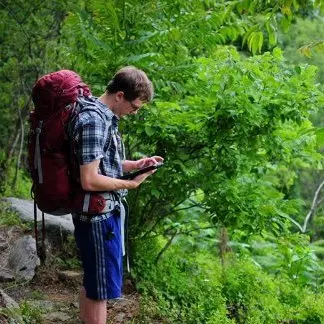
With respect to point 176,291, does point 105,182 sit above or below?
above

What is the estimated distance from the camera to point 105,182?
2.97m

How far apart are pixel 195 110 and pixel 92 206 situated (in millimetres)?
1616

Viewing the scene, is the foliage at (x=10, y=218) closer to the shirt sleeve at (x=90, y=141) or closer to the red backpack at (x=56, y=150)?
the red backpack at (x=56, y=150)

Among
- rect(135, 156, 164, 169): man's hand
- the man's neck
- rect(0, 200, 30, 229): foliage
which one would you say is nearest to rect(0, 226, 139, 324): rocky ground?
rect(0, 200, 30, 229): foliage

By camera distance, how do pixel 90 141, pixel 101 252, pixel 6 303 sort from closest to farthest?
pixel 90 141
pixel 101 252
pixel 6 303

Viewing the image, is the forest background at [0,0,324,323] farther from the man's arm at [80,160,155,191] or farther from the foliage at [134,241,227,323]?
the man's arm at [80,160,155,191]

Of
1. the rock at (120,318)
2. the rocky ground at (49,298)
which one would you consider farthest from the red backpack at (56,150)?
the rock at (120,318)

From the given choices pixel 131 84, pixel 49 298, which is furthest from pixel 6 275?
pixel 131 84

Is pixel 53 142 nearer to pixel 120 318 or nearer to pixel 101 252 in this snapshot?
pixel 101 252

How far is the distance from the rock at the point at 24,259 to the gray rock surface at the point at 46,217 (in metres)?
0.29

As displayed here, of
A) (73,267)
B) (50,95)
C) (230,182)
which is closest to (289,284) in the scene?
(230,182)

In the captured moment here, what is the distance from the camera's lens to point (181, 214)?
5641 mm

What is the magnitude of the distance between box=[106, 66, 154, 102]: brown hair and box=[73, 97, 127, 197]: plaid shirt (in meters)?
0.15

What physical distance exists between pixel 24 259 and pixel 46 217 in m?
0.73
